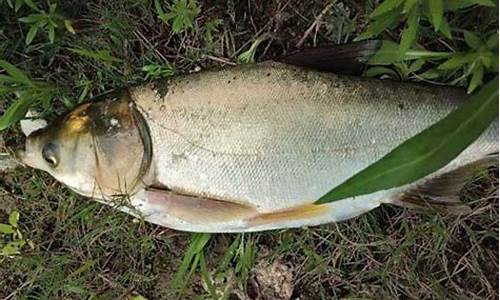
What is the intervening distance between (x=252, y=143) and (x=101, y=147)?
1.56 feet

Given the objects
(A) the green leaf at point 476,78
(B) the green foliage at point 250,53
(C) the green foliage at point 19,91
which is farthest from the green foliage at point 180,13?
(A) the green leaf at point 476,78

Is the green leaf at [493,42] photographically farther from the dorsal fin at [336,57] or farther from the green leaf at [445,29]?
the dorsal fin at [336,57]

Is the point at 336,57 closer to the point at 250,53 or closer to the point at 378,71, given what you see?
the point at 378,71

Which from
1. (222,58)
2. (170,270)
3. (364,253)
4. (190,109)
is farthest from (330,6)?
(170,270)

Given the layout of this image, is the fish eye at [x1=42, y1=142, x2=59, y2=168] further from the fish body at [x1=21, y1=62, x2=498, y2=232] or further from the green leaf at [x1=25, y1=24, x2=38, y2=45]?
the green leaf at [x1=25, y1=24, x2=38, y2=45]

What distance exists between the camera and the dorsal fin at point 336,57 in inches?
98.7

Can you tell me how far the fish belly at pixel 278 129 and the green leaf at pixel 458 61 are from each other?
72mm

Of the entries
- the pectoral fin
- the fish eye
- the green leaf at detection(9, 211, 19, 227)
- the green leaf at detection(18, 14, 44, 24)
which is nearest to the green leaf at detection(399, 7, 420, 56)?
the pectoral fin

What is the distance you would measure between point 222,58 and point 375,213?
0.76 metres

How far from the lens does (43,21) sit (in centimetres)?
273

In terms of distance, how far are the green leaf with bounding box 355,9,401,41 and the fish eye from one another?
3.39ft

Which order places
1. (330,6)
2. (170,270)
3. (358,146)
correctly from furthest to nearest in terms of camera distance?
1. (170,270)
2. (330,6)
3. (358,146)

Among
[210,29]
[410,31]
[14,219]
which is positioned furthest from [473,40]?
[14,219]

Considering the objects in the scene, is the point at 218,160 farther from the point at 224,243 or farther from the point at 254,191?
the point at 224,243
